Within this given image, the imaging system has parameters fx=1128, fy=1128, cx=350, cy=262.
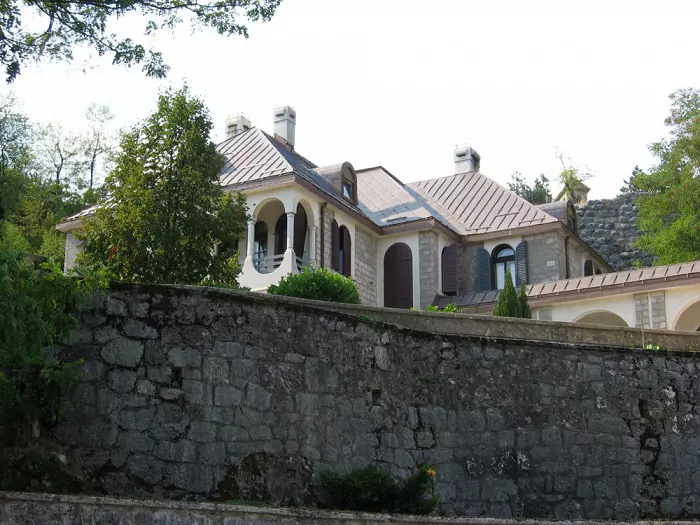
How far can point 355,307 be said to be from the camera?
1505 centimetres

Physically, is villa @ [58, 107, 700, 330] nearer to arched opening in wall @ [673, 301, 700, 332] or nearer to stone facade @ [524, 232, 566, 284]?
stone facade @ [524, 232, 566, 284]

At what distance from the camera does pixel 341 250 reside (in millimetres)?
31031

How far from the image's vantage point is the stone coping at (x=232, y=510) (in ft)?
30.5

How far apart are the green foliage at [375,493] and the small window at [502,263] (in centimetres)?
2105

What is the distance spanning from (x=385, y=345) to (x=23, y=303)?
5.32 metres

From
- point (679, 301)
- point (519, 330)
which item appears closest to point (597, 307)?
point (679, 301)

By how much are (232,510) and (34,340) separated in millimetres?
2559

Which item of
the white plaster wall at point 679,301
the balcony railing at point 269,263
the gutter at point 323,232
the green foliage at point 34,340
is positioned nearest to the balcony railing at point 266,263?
the balcony railing at point 269,263

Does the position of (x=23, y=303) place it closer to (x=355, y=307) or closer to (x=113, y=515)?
(x=113, y=515)

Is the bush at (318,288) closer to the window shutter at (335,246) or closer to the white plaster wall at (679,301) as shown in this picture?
the window shutter at (335,246)

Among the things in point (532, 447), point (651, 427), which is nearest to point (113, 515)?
point (532, 447)

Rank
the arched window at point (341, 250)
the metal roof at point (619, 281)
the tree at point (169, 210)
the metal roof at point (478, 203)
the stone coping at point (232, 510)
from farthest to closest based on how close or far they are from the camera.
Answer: the metal roof at point (478, 203), the arched window at point (341, 250), the metal roof at point (619, 281), the tree at point (169, 210), the stone coping at point (232, 510)

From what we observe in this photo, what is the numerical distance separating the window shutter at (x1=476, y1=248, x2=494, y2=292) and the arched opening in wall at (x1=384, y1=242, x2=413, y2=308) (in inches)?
88.2

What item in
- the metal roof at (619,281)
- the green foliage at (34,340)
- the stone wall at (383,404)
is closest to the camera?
the green foliage at (34,340)
